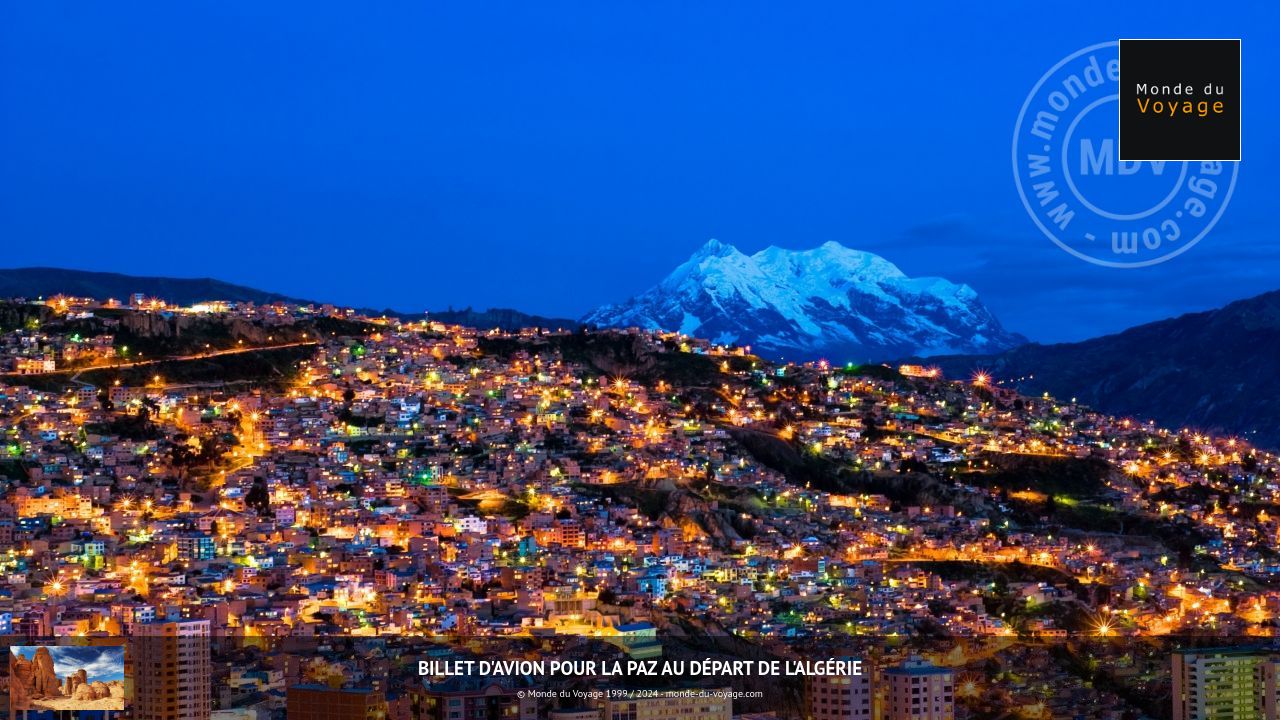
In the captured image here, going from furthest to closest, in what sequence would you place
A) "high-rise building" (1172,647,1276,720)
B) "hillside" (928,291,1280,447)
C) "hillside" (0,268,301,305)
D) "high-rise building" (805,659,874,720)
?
1. "hillside" (0,268,301,305)
2. "hillside" (928,291,1280,447)
3. "high-rise building" (1172,647,1276,720)
4. "high-rise building" (805,659,874,720)

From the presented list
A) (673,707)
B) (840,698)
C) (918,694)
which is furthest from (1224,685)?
(673,707)

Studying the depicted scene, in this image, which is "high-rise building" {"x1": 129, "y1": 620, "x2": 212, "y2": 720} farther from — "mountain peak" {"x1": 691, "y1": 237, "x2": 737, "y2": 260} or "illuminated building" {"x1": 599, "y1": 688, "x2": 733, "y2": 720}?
"mountain peak" {"x1": 691, "y1": 237, "x2": 737, "y2": 260}

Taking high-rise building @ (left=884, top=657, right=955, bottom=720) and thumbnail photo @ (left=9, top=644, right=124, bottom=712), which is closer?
thumbnail photo @ (left=9, top=644, right=124, bottom=712)

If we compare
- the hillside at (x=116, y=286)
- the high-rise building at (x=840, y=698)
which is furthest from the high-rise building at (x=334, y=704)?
the hillside at (x=116, y=286)

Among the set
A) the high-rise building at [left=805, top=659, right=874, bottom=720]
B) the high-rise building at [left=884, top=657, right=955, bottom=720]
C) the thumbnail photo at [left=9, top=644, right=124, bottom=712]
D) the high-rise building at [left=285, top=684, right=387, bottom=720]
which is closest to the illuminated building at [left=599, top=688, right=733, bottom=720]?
the high-rise building at [left=805, top=659, right=874, bottom=720]

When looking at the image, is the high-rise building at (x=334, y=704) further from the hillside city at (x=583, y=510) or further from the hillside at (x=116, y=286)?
the hillside at (x=116, y=286)

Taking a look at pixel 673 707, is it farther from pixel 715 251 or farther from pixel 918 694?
pixel 715 251
